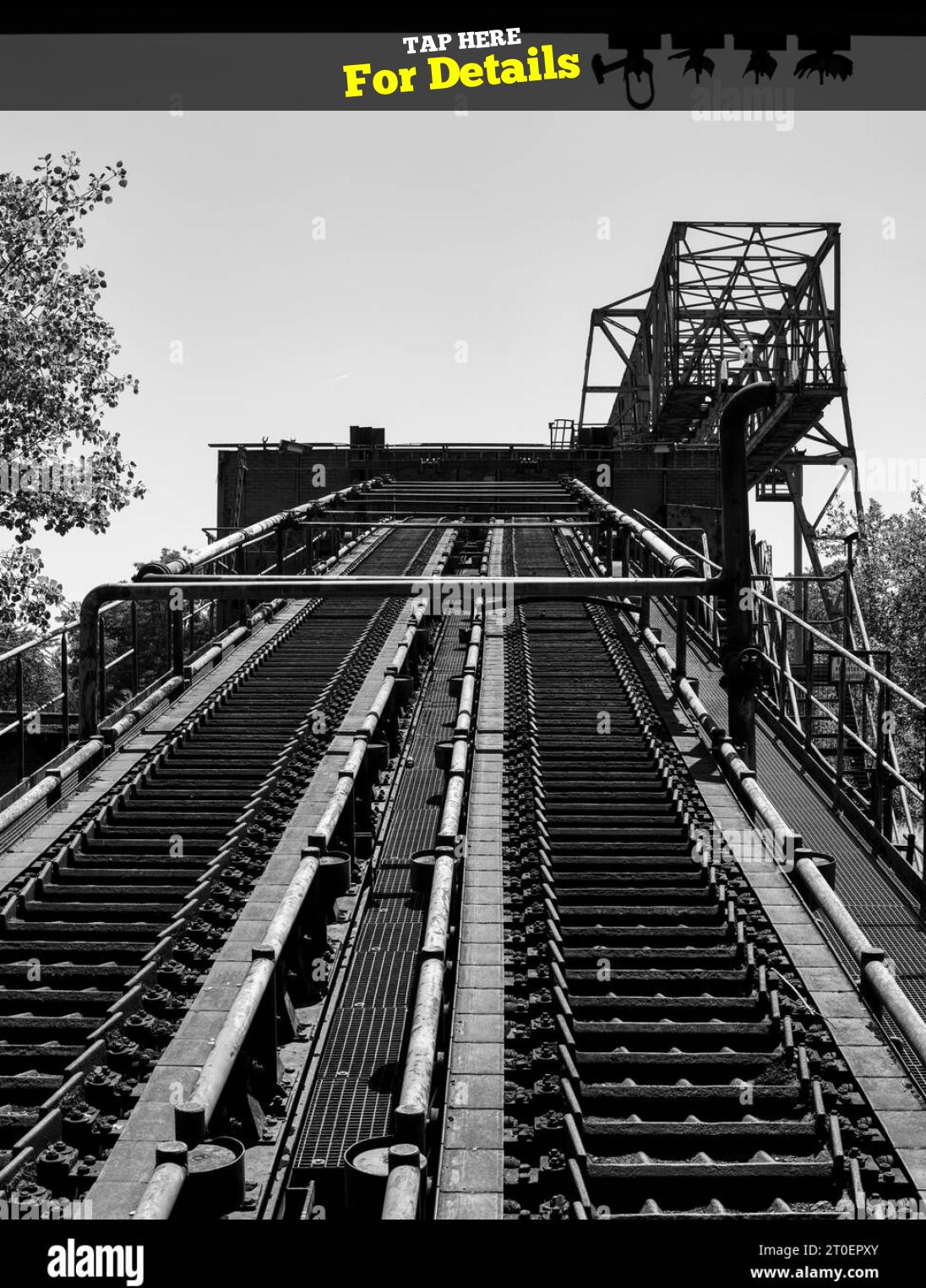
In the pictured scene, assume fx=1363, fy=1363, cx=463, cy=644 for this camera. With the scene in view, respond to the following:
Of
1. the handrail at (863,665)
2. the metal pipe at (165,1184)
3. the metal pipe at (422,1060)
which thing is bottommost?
the metal pipe at (165,1184)

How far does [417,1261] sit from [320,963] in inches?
153

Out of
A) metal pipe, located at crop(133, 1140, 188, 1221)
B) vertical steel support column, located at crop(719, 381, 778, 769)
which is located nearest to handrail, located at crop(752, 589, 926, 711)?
vertical steel support column, located at crop(719, 381, 778, 769)

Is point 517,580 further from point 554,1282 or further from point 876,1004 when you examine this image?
point 554,1282

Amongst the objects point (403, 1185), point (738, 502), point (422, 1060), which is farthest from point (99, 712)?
point (403, 1185)

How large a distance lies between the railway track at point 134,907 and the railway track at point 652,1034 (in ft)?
6.35

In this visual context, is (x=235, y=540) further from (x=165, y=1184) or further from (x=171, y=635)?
(x=165, y=1184)

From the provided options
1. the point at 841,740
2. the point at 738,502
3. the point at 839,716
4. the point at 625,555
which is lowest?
the point at 841,740

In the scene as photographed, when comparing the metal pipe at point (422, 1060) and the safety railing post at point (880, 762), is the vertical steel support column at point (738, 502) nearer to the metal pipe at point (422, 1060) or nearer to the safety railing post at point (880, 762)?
the safety railing post at point (880, 762)

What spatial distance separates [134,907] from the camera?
884 centimetres

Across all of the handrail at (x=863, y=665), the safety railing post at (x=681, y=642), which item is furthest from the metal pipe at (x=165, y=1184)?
the safety railing post at (x=681, y=642)

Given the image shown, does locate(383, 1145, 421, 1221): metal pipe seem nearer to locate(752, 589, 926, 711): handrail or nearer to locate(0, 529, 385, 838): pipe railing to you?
locate(0, 529, 385, 838): pipe railing

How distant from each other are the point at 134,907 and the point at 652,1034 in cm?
351

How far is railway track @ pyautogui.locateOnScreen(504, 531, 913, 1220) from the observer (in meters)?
6.04

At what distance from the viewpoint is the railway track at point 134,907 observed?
6.84 m
